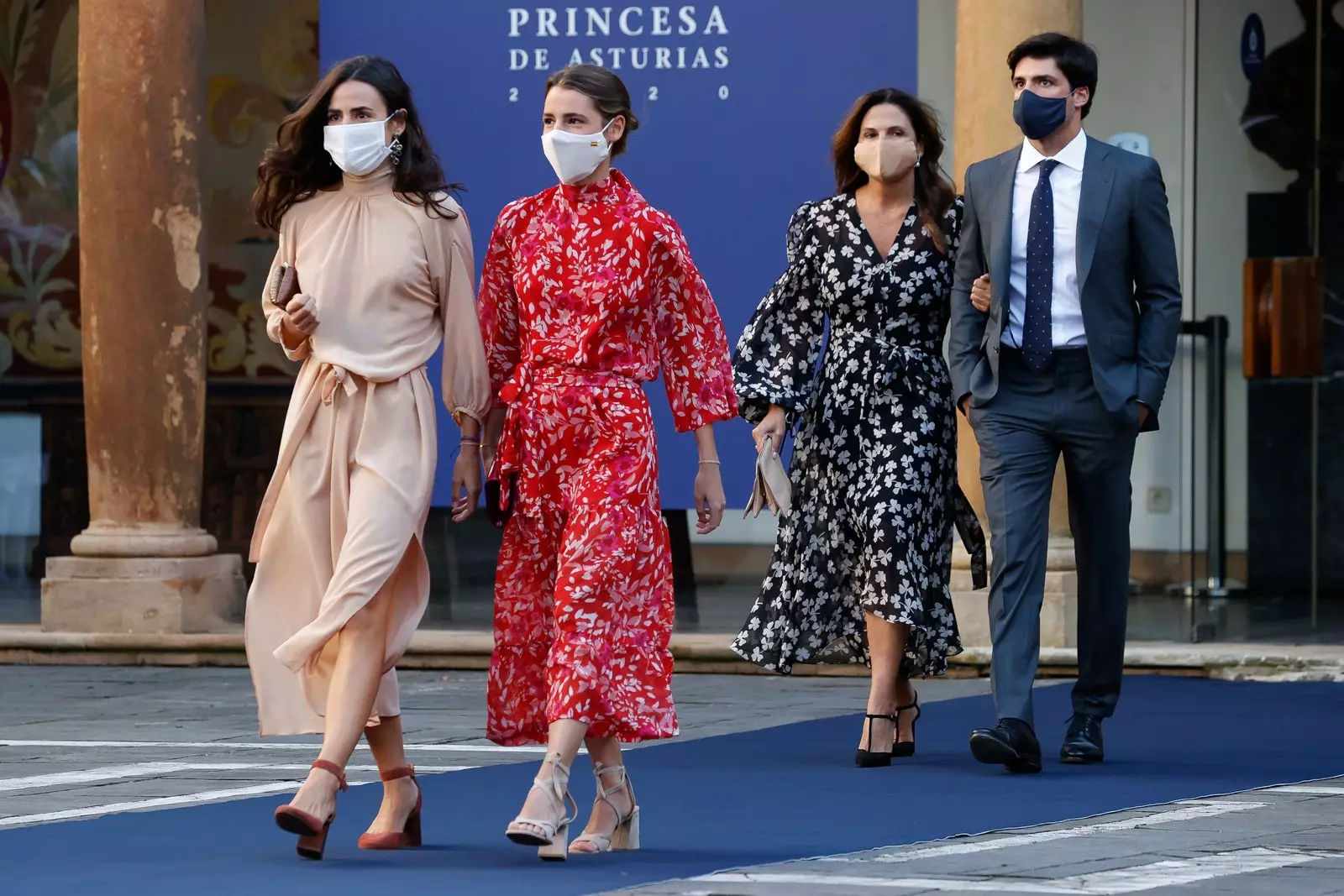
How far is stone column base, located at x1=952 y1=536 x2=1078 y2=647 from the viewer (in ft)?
35.9

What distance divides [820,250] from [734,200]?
338cm

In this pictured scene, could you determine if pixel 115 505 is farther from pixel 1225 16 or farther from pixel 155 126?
pixel 1225 16

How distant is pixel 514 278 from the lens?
626 cm

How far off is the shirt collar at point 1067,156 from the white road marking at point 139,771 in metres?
2.29

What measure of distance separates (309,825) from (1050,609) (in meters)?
5.70

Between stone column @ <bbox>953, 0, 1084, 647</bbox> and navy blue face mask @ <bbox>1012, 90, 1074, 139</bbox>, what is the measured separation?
10.5 ft

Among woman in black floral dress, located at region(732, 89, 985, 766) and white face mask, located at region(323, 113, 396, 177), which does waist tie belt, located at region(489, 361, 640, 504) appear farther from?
woman in black floral dress, located at region(732, 89, 985, 766)

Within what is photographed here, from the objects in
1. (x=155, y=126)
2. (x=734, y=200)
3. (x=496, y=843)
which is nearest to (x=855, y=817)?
(x=496, y=843)

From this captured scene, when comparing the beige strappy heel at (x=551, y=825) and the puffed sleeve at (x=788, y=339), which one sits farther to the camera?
the puffed sleeve at (x=788, y=339)

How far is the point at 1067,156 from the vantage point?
7.82 m

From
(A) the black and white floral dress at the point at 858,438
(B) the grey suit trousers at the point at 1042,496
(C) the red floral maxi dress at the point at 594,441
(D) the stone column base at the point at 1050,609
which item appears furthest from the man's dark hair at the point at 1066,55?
(D) the stone column base at the point at 1050,609

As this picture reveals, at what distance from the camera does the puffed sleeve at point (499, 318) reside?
6289mm

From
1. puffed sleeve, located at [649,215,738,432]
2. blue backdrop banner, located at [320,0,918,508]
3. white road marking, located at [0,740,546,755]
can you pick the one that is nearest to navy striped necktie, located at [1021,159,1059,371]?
puffed sleeve, located at [649,215,738,432]

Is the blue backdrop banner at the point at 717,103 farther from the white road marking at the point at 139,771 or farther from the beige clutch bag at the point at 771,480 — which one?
the white road marking at the point at 139,771
